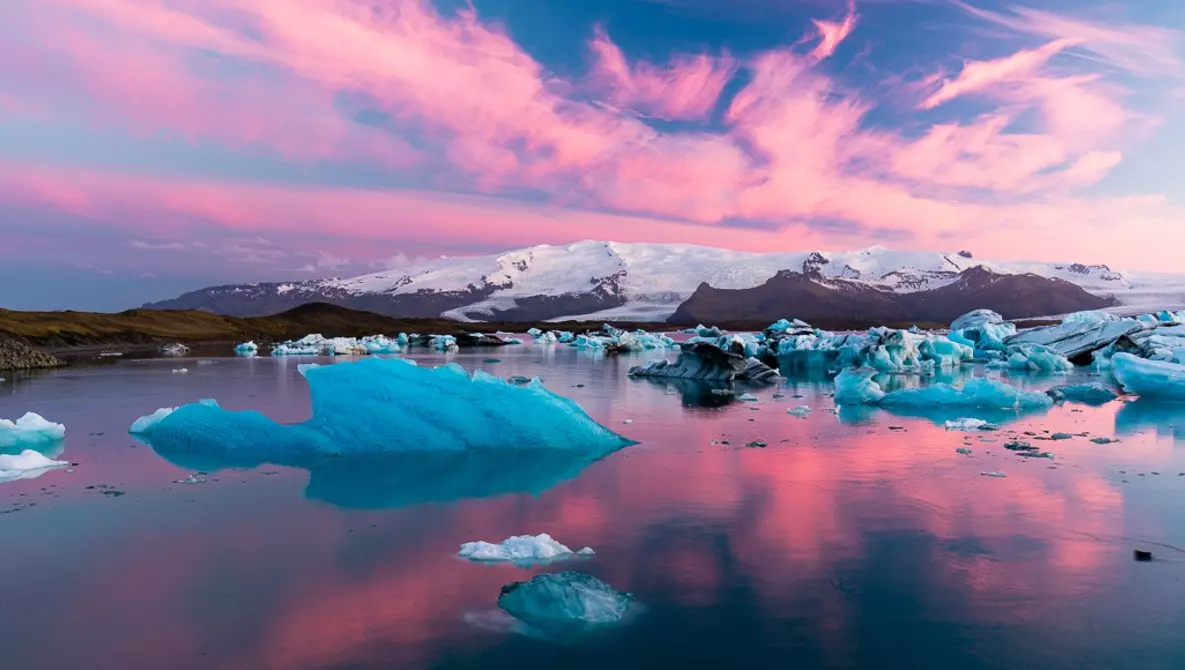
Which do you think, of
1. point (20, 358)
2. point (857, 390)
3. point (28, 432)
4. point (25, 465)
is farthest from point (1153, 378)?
point (20, 358)

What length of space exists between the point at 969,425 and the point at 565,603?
11891 millimetres

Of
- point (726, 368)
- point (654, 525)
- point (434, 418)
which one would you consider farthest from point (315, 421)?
point (726, 368)

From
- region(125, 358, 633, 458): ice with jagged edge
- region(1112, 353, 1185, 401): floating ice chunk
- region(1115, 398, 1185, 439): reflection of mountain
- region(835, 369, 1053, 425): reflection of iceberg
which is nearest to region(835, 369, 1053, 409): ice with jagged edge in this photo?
region(835, 369, 1053, 425): reflection of iceberg

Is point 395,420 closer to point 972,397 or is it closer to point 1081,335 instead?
point 972,397

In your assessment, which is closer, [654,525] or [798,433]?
[654,525]

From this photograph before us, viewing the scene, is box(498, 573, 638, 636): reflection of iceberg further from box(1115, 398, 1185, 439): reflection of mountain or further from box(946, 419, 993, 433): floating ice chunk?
box(1115, 398, 1185, 439): reflection of mountain

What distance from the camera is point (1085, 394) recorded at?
20156mm

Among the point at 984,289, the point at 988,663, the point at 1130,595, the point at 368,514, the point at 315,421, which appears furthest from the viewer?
the point at 984,289

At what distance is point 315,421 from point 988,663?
990 centimetres

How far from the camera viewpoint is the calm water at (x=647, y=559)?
5.02 m

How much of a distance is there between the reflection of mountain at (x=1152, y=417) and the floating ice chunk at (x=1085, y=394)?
59 cm

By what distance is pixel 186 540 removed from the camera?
291 inches

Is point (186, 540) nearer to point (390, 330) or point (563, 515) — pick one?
point (563, 515)

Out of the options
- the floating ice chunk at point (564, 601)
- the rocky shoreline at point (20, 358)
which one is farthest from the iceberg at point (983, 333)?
the rocky shoreline at point (20, 358)
